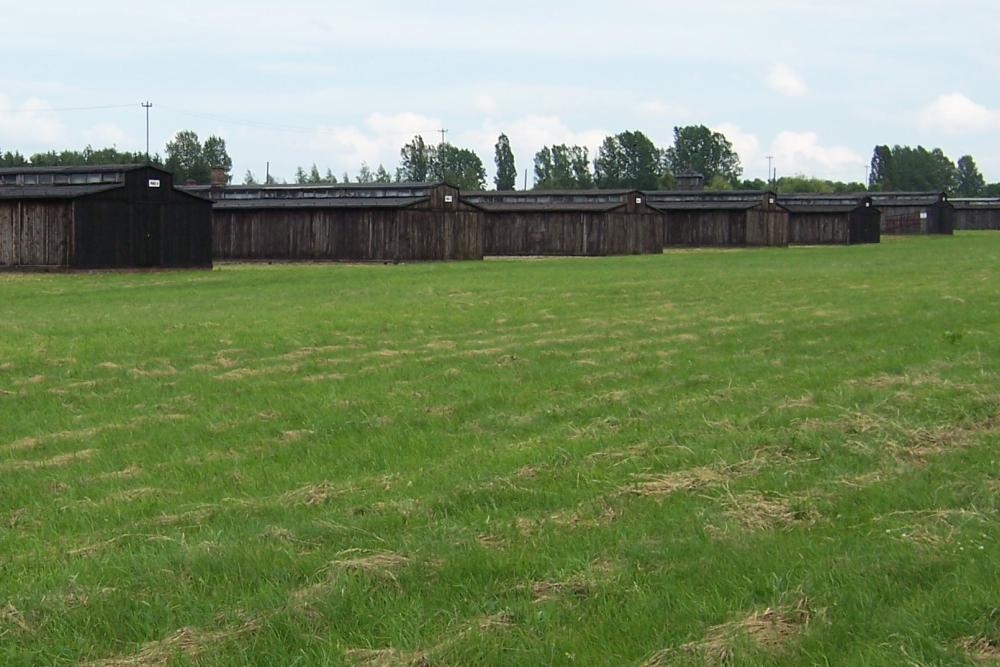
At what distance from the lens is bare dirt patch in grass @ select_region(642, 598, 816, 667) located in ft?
16.8

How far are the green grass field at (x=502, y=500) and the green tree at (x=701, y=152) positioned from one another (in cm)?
18088

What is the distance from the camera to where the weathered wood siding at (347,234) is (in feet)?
182

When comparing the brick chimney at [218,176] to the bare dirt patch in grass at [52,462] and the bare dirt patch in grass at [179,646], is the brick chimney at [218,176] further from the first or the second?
the bare dirt patch in grass at [179,646]

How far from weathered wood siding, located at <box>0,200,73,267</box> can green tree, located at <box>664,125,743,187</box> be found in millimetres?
159066

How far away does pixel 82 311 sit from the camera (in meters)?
24.9

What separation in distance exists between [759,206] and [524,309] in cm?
5758

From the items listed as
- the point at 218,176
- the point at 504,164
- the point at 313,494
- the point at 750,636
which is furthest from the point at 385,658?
the point at 504,164

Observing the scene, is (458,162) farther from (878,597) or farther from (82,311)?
(878,597)

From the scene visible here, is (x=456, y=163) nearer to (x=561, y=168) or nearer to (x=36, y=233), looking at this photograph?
(x=561, y=168)

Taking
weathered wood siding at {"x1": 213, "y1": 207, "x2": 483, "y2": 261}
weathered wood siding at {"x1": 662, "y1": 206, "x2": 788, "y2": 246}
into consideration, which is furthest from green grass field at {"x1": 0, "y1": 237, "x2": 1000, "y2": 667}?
weathered wood siding at {"x1": 662, "y1": 206, "x2": 788, "y2": 246}

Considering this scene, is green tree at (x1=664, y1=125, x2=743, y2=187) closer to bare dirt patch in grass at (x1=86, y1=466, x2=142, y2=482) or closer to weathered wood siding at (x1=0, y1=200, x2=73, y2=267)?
weathered wood siding at (x1=0, y1=200, x2=73, y2=267)

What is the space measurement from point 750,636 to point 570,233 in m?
61.5

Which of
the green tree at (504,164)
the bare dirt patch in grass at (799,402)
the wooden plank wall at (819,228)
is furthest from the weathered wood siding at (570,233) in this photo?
the green tree at (504,164)


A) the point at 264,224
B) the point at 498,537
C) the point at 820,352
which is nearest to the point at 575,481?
the point at 498,537
